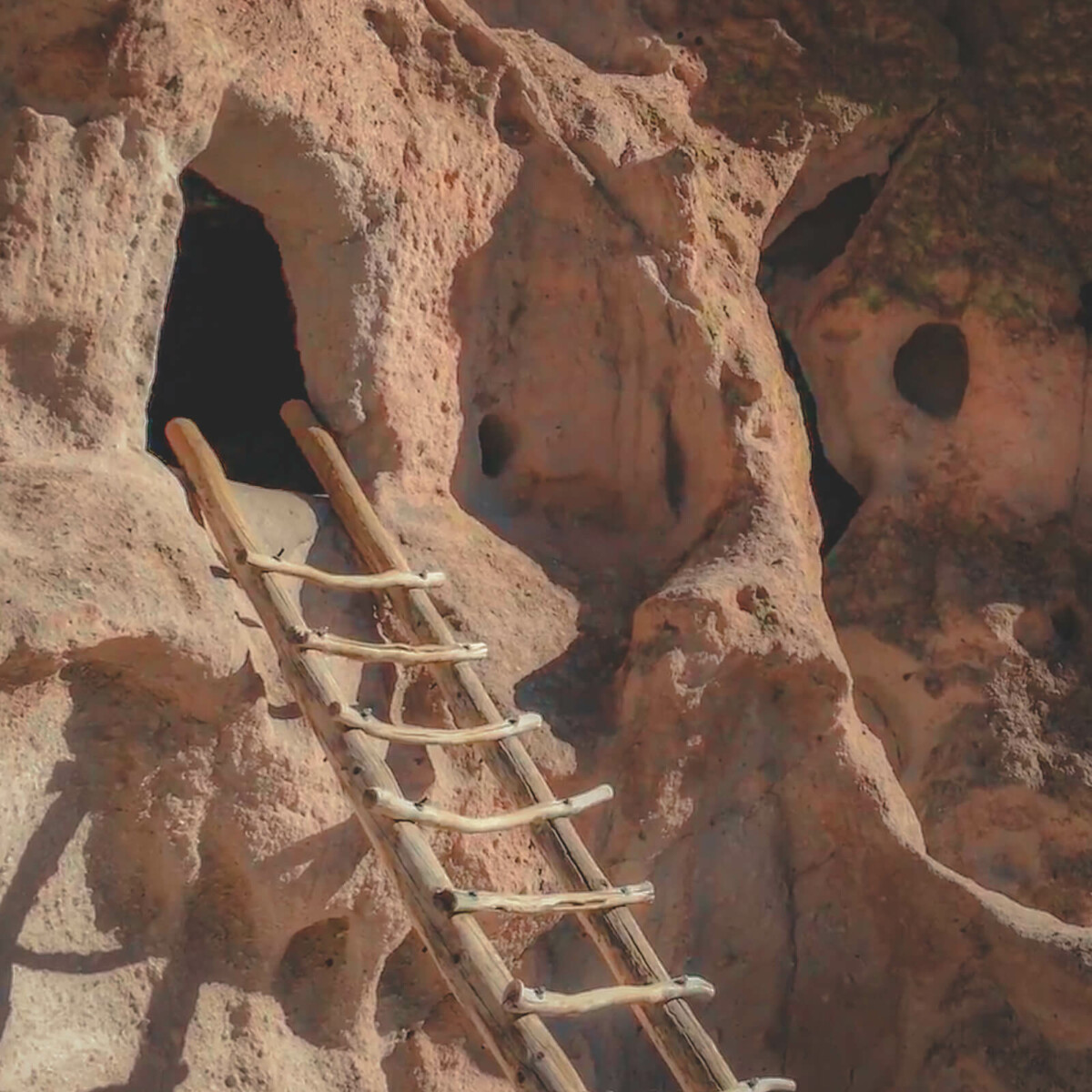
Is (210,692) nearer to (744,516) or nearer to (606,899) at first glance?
(606,899)

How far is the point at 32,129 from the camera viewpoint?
3.01 m

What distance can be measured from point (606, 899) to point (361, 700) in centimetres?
54

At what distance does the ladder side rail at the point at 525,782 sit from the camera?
296 centimetres

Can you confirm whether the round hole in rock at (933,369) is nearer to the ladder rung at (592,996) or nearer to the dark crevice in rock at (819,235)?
the dark crevice in rock at (819,235)

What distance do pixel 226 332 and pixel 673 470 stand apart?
3.42 feet

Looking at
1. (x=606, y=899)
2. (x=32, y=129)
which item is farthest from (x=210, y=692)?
(x=32, y=129)

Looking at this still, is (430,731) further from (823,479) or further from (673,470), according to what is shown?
(823,479)

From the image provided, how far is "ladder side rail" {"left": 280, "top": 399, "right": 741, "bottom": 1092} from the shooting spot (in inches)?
117

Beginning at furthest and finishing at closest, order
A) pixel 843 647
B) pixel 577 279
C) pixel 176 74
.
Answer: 1. pixel 843 647
2. pixel 577 279
3. pixel 176 74

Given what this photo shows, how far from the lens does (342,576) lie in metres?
3.19

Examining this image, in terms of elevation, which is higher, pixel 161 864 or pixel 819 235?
pixel 819 235

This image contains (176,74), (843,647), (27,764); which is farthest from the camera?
(843,647)

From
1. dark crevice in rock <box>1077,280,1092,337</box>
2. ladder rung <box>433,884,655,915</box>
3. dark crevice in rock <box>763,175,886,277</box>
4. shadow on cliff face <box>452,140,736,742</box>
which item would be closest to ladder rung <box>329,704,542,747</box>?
ladder rung <box>433,884,655,915</box>

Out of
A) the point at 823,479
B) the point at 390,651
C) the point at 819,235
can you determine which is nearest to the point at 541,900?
the point at 390,651
